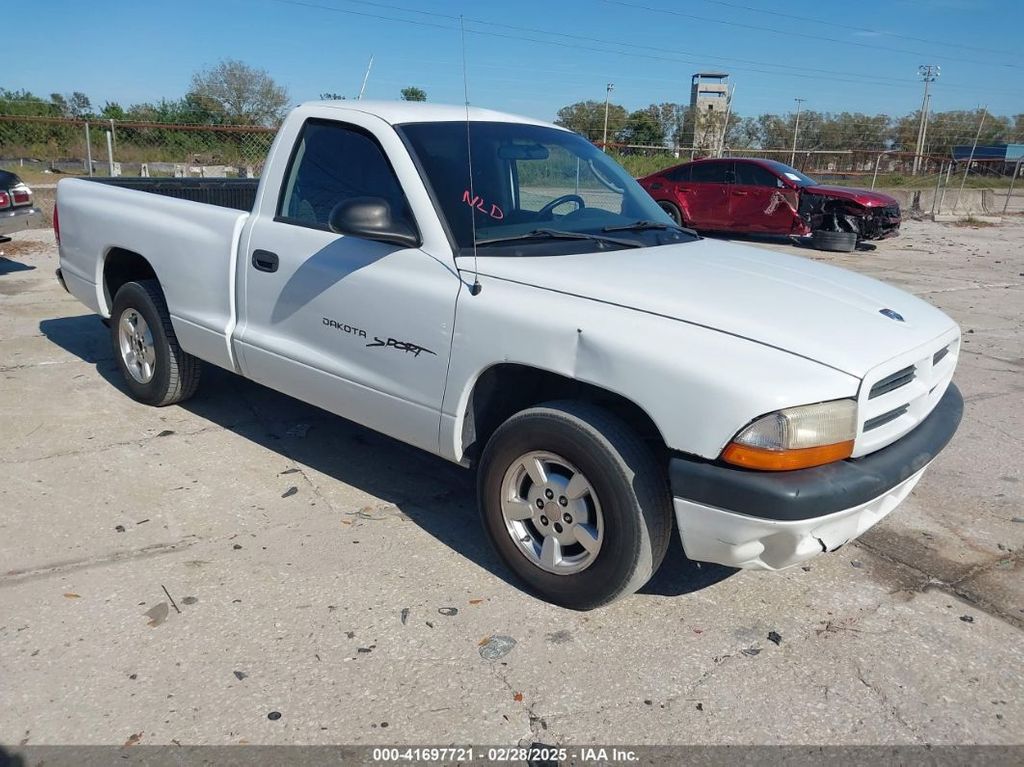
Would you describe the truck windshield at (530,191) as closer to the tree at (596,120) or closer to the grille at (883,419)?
the grille at (883,419)

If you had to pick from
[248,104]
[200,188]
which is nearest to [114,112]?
[248,104]

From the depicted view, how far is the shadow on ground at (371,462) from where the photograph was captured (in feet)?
11.9

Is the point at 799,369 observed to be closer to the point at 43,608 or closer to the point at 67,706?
the point at 67,706

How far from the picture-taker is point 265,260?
4.11m

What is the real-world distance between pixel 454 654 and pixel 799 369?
1.53 m

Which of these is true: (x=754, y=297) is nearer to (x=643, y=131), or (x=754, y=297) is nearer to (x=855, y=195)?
(x=855, y=195)

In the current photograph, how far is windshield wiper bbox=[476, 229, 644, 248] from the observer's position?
351 cm

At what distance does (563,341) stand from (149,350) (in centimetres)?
331

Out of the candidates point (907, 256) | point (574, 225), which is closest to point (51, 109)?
point (907, 256)

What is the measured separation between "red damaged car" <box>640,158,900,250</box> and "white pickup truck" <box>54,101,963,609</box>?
11.1 metres

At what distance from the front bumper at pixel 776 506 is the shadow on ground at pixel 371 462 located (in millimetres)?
718

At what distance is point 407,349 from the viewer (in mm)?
3484

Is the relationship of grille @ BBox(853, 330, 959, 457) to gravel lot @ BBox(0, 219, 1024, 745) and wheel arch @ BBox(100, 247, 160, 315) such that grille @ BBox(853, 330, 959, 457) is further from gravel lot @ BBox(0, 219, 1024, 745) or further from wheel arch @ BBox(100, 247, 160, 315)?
wheel arch @ BBox(100, 247, 160, 315)

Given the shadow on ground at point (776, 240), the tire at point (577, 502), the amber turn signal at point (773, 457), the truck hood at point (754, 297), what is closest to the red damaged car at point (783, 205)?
the shadow on ground at point (776, 240)
